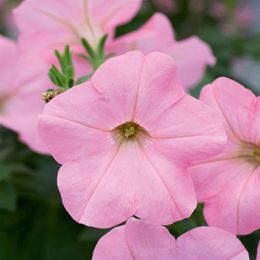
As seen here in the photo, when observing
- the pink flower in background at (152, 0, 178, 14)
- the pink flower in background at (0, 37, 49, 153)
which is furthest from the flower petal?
the pink flower in background at (152, 0, 178, 14)

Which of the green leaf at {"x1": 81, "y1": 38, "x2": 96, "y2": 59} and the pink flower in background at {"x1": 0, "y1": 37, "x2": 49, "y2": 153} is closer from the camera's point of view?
the green leaf at {"x1": 81, "y1": 38, "x2": 96, "y2": 59}

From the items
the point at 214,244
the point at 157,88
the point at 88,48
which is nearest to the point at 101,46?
the point at 88,48

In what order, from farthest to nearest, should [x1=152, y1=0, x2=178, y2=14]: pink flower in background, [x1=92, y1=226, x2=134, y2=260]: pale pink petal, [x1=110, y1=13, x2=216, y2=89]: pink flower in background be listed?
[x1=152, y1=0, x2=178, y2=14]: pink flower in background
[x1=110, y1=13, x2=216, y2=89]: pink flower in background
[x1=92, y1=226, x2=134, y2=260]: pale pink petal

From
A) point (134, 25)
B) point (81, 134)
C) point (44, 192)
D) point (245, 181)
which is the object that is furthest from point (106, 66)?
point (134, 25)

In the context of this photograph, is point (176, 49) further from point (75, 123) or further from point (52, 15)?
point (75, 123)

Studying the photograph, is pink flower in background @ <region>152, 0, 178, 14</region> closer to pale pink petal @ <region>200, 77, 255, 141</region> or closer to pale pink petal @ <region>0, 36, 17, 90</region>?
pale pink petal @ <region>0, 36, 17, 90</region>

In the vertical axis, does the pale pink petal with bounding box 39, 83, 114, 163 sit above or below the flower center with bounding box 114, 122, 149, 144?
above

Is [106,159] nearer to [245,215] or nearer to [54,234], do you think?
[245,215]

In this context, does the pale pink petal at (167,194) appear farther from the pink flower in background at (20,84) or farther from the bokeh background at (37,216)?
the pink flower in background at (20,84)
